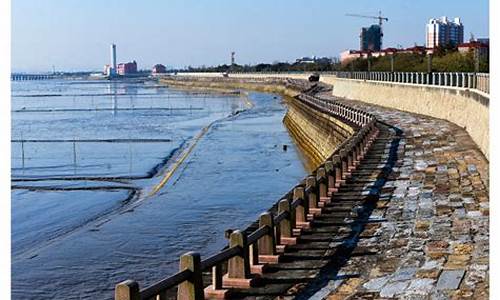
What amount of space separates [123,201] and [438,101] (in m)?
15.7

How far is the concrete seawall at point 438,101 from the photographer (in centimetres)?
2025

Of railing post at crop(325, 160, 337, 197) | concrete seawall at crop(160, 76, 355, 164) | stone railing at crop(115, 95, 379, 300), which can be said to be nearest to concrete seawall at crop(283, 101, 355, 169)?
concrete seawall at crop(160, 76, 355, 164)

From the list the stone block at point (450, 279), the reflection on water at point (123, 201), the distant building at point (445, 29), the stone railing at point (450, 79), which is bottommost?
the reflection on water at point (123, 201)

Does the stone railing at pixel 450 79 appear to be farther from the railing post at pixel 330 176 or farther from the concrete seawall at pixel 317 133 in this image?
the railing post at pixel 330 176

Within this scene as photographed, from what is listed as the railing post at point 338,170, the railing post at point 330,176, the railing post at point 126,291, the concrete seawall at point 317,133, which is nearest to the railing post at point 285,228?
the railing post at point 330,176

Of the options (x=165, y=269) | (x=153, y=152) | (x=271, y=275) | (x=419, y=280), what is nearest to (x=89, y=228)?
(x=165, y=269)

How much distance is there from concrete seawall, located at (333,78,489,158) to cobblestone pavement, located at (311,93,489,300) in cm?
235

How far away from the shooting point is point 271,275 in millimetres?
8672

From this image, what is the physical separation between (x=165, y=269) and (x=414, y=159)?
760 cm

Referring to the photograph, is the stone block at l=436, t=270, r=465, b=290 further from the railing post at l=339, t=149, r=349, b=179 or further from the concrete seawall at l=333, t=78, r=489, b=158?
the concrete seawall at l=333, t=78, r=489, b=158

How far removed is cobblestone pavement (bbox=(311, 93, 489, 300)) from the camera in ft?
25.4

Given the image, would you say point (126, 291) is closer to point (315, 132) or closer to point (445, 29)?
point (315, 132)

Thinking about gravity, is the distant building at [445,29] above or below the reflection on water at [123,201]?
above

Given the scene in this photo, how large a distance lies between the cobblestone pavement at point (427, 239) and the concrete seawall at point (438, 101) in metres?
2.35
